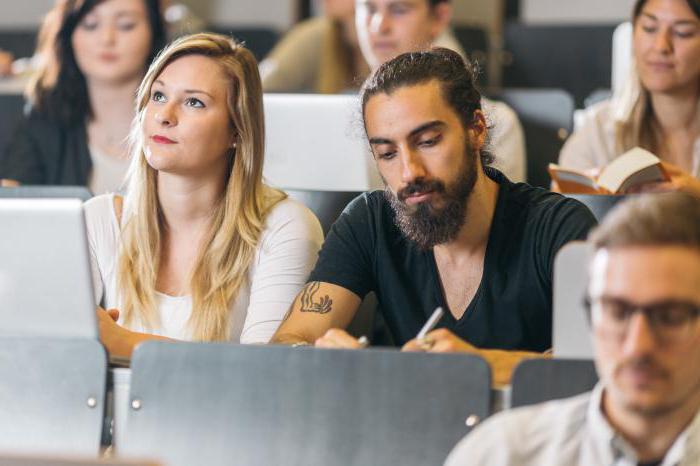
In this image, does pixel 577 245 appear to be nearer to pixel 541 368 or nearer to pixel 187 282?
pixel 541 368

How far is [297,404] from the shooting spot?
1796 mm

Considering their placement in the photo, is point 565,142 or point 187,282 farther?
point 565,142

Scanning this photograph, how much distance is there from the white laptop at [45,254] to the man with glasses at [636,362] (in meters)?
0.75

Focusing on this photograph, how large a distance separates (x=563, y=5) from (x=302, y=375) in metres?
4.60

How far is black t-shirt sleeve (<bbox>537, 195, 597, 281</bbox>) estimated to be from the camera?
2201 mm

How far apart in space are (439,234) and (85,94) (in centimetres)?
169

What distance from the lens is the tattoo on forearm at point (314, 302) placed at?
232 centimetres

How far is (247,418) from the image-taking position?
5.94ft

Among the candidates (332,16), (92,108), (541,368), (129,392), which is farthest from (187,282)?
(332,16)

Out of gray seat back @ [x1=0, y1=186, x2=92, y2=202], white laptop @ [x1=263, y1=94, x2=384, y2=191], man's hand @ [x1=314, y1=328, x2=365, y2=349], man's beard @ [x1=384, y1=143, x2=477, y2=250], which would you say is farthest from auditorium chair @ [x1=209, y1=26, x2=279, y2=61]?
man's hand @ [x1=314, y1=328, x2=365, y2=349]

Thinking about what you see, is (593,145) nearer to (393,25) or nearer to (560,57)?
(393,25)

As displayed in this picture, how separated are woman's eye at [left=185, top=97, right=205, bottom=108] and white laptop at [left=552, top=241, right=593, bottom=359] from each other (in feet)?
3.43

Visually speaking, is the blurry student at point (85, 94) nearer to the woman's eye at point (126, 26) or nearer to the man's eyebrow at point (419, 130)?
the woman's eye at point (126, 26)

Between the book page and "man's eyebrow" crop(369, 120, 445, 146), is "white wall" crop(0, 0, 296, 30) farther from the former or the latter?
"man's eyebrow" crop(369, 120, 445, 146)
